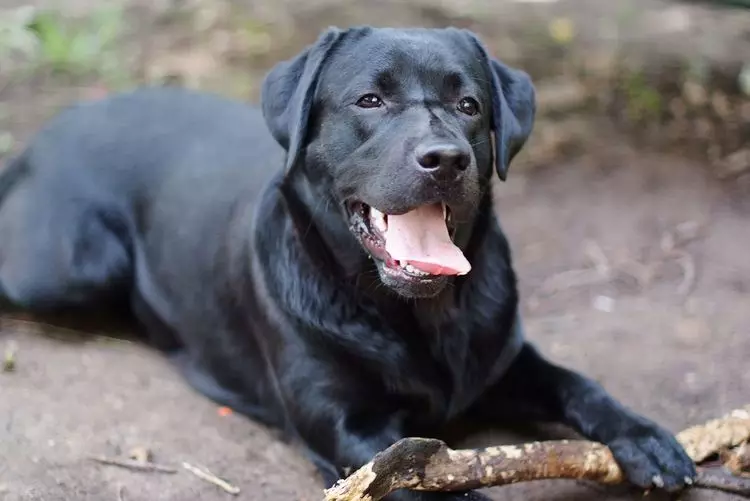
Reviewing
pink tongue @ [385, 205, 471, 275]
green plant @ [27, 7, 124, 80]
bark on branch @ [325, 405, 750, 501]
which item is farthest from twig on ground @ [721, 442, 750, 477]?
green plant @ [27, 7, 124, 80]

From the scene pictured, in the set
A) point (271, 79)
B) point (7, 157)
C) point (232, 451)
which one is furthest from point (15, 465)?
point (7, 157)

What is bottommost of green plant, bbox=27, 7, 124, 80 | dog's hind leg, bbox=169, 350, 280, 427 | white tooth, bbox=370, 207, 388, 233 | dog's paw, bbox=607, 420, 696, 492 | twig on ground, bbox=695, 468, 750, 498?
dog's hind leg, bbox=169, 350, 280, 427

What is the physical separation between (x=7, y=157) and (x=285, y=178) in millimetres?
2487

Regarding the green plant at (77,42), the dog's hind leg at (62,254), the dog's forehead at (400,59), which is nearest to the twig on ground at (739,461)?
the dog's forehead at (400,59)

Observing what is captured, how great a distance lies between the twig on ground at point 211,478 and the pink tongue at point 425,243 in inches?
29.0

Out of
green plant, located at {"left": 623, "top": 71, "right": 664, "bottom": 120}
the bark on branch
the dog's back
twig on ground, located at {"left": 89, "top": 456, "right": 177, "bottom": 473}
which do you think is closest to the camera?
the bark on branch

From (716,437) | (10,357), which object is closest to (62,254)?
(10,357)

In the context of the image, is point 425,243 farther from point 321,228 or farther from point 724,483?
point 724,483

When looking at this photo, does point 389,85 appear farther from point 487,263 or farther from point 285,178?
point 487,263

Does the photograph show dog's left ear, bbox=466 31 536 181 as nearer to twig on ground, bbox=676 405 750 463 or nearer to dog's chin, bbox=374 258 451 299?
dog's chin, bbox=374 258 451 299

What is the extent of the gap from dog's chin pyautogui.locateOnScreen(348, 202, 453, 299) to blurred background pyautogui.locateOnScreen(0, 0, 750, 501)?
1.96 ft

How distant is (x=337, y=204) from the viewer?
7.91 ft

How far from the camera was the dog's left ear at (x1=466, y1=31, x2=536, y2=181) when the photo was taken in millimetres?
2537

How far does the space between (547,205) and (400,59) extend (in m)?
2.20
